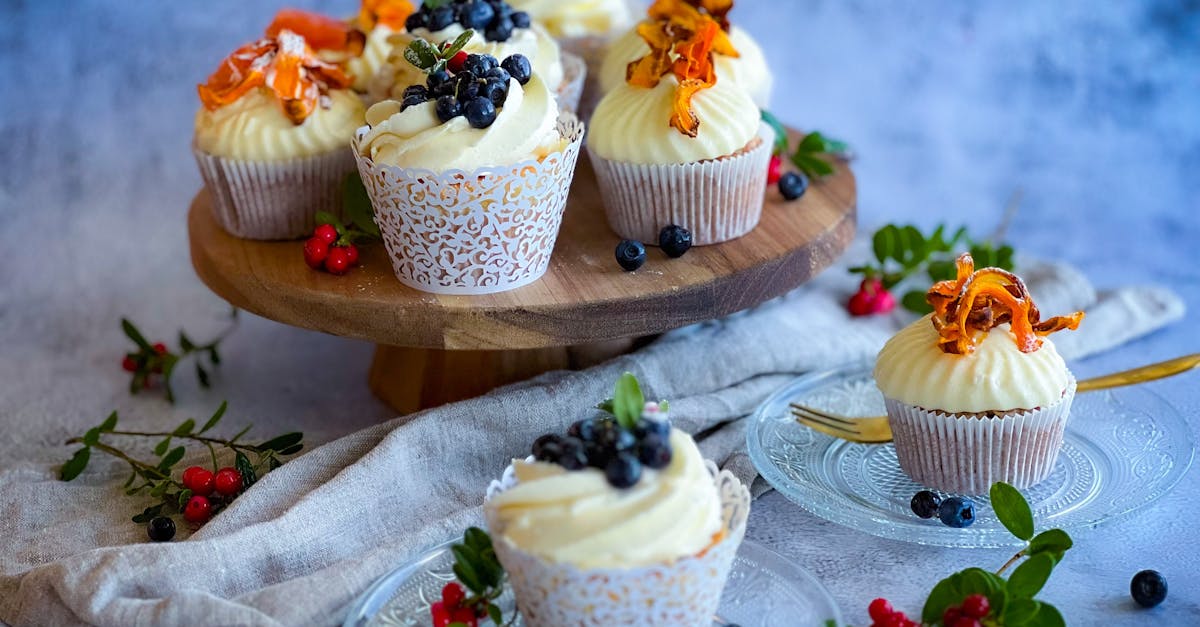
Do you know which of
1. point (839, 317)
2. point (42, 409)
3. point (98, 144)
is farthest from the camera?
point (98, 144)

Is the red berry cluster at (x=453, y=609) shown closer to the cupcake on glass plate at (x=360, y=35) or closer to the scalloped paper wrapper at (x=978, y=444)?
the scalloped paper wrapper at (x=978, y=444)

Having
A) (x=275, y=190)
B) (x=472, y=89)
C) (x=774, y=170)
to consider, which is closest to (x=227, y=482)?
(x=275, y=190)

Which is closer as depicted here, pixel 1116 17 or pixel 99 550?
pixel 99 550

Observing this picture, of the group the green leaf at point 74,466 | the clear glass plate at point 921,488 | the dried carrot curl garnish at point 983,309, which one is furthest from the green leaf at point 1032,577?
the green leaf at point 74,466

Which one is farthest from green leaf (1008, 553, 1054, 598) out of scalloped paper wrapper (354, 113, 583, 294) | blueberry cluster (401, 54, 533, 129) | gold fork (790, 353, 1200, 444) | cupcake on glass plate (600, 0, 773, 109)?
cupcake on glass plate (600, 0, 773, 109)

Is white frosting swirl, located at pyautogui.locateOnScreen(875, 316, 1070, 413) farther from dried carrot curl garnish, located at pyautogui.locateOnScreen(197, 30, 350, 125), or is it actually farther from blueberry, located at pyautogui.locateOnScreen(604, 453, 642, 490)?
dried carrot curl garnish, located at pyautogui.locateOnScreen(197, 30, 350, 125)

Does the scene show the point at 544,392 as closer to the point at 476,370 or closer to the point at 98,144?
the point at 476,370

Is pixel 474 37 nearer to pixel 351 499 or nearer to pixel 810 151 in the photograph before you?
pixel 810 151

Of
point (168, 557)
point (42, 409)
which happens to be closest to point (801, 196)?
point (168, 557)
